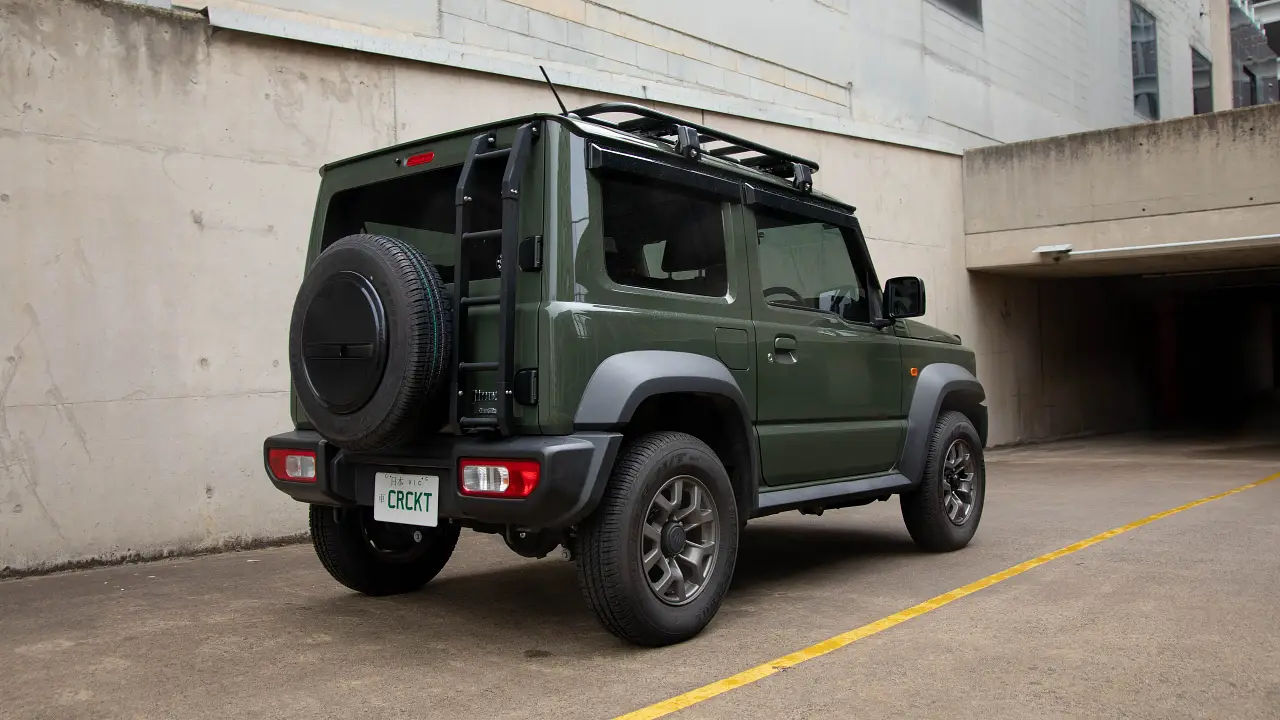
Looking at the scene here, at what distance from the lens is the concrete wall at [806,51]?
784cm

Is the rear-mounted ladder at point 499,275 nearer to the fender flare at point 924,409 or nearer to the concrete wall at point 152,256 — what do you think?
the fender flare at point 924,409

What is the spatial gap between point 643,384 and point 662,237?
0.78 meters

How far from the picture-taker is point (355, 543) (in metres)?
4.77

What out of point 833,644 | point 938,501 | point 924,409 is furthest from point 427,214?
point 938,501

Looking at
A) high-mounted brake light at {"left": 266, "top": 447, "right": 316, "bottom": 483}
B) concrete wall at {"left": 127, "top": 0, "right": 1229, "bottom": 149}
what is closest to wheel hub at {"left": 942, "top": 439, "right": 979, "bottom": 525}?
high-mounted brake light at {"left": 266, "top": 447, "right": 316, "bottom": 483}

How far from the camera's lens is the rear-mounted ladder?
3.61m

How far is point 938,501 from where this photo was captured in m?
5.64

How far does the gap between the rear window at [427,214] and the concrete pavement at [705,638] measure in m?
1.58

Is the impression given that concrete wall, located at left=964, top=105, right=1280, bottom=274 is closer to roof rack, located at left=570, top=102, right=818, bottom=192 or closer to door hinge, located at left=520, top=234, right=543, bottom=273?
roof rack, located at left=570, top=102, right=818, bottom=192

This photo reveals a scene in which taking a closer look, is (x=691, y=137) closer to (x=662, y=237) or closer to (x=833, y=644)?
(x=662, y=237)

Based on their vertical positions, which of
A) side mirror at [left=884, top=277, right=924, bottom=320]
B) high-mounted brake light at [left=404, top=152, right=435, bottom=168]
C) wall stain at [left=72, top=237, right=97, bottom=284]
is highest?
high-mounted brake light at [left=404, top=152, right=435, bottom=168]

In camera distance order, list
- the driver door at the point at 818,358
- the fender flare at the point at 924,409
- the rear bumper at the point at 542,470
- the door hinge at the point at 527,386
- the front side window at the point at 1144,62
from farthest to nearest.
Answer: the front side window at the point at 1144,62 → the fender flare at the point at 924,409 → the driver door at the point at 818,358 → the door hinge at the point at 527,386 → the rear bumper at the point at 542,470

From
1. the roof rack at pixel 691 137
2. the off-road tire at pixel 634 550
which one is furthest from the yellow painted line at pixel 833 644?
the roof rack at pixel 691 137

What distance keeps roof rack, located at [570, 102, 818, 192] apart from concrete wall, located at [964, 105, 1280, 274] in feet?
31.0
